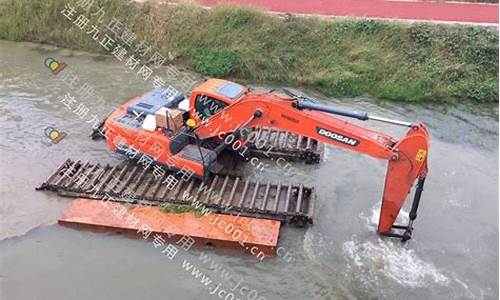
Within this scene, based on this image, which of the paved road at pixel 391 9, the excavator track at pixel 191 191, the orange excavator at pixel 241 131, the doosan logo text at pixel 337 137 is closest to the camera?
the orange excavator at pixel 241 131

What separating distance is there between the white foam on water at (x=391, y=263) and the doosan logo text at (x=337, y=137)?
212cm

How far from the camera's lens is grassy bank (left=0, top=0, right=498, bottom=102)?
16.5 meters

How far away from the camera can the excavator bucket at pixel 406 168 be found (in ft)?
29.6

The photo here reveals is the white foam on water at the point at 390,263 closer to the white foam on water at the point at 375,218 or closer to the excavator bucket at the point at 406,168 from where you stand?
the white foam on water at the point at 375,218

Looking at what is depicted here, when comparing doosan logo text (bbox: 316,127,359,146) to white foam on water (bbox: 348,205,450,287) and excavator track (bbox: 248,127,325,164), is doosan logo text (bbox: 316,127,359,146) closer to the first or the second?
white foam on water (bbox: 348,205,450,287)

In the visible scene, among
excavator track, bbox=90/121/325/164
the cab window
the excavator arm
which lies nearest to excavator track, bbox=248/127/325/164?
excavator track, bbox=90/121/325/164

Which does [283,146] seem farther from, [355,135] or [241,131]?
[355,135]

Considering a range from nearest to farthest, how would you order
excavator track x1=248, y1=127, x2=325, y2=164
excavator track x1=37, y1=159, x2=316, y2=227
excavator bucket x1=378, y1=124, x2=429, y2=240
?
excavator bucket x1=378, y1=124, x2=429, y2=240
excavator track x1=37, y1=159, x2=316, y2=227
excavator track x1=248, y1=127, x2=325, y2=164

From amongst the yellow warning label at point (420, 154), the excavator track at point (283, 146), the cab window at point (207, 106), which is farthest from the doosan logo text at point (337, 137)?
the excavator track at point (283, 146)

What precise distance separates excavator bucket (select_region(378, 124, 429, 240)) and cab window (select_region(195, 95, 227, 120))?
3736mm

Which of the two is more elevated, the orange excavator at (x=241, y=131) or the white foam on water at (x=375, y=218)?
the orange excavator at (x=241, y=131)

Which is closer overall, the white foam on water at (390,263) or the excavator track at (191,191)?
the white foam on water at (390,263)

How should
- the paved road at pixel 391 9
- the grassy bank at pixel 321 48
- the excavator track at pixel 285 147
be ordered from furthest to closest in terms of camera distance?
the paved road at pixel 391 9
the grassy bank at pixel 321 48
the excavator track at pixel 285 147

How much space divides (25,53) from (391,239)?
14.3 m
